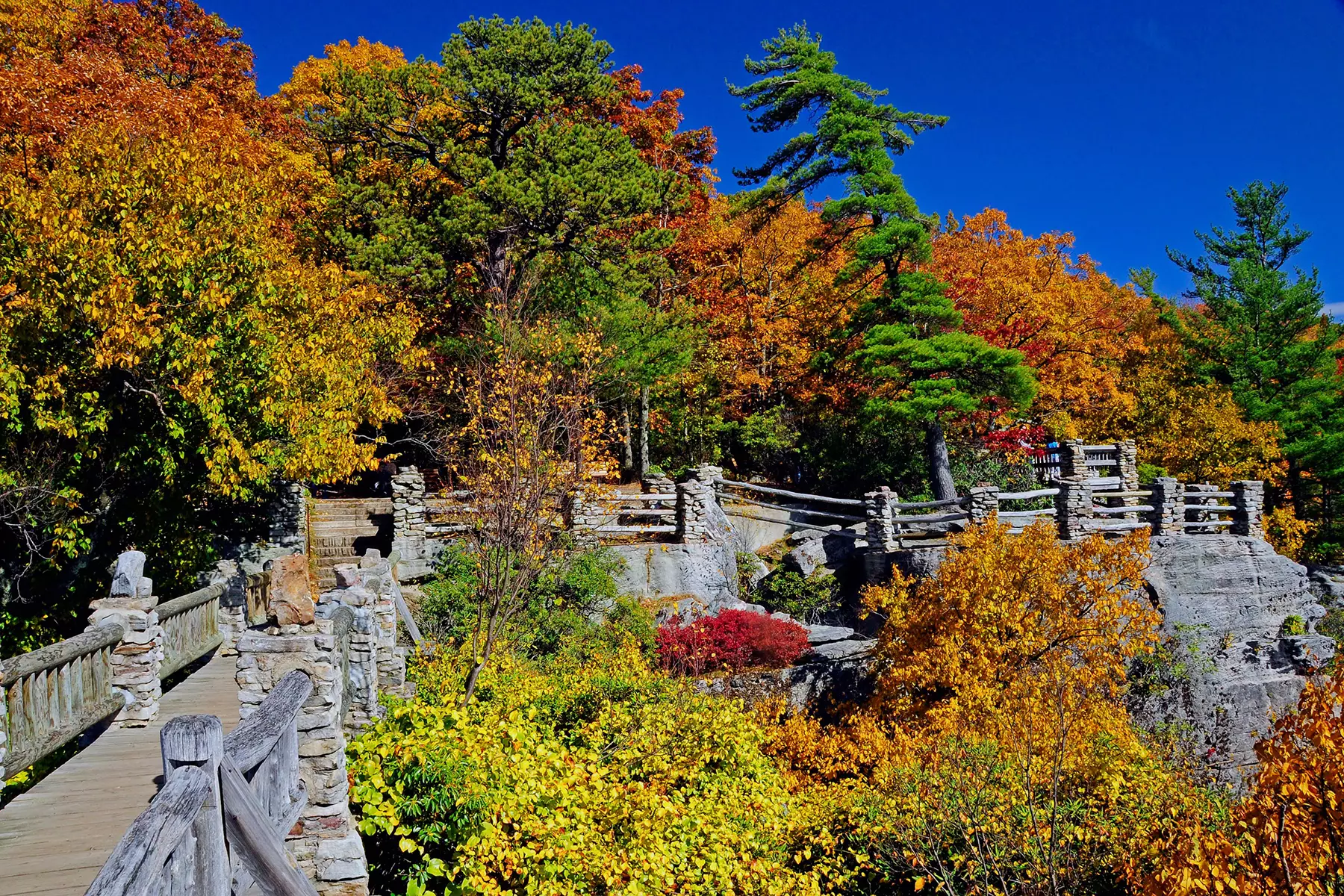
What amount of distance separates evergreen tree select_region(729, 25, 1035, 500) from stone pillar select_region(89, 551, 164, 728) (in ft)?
56.0

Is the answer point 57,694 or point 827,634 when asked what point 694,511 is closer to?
point 827,634

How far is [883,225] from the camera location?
22172 mm

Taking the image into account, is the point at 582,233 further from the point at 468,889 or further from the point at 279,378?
the point at 468,889

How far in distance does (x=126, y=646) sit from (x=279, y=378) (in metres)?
5.35

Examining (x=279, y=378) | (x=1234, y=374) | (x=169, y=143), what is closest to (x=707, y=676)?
(x=279, y=378)

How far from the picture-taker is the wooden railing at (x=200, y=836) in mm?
2578

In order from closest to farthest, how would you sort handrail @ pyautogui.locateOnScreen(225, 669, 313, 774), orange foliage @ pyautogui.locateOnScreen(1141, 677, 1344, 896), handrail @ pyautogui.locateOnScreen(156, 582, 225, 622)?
handrail @ pyautogui.locateOnScreen(225, 669, 313, 774) → orange foliage @ pyautogui.locateOnScreen(1141, 677, 1344, 896) → handrail @ pyautogui.locateOnScreen(156, 582, 225, 622)

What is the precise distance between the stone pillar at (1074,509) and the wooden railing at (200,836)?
61.9 feet

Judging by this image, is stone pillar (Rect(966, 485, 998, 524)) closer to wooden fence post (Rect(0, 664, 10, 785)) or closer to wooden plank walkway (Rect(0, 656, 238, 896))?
wooden plank walkway (Rect(0, 656, 238, 896))

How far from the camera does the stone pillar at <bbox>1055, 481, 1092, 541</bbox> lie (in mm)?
19094

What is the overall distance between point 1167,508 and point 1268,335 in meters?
11.6

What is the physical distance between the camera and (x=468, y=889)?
6137mm

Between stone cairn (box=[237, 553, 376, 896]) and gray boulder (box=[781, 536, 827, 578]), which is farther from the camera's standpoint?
gray boulder (box=[781, 536, 827, 578])

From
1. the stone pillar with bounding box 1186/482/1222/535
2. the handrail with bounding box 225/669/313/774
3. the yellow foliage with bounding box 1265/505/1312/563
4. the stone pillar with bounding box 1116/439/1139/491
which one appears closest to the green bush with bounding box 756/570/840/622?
the stone pillar with bounding box 1116/439/1139/491
